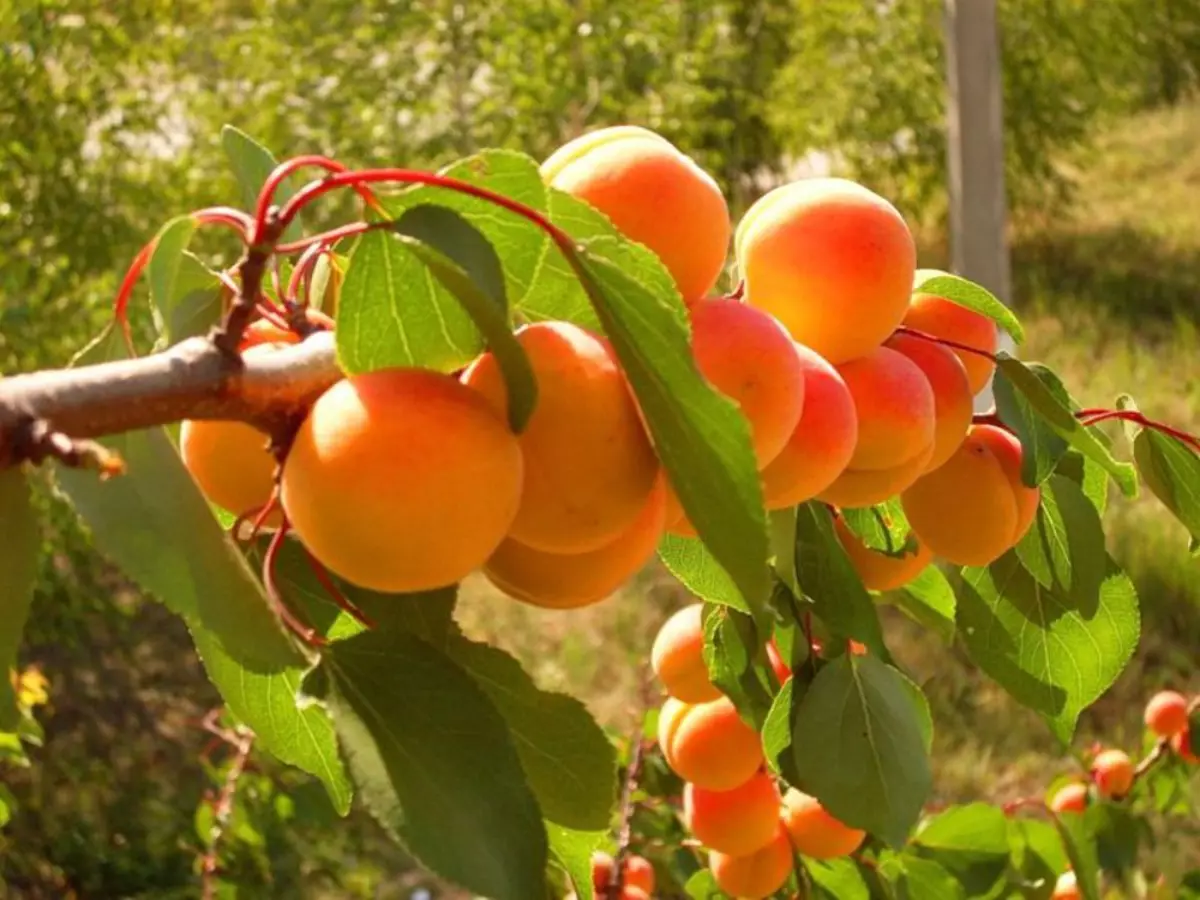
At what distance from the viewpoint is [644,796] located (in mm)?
1215

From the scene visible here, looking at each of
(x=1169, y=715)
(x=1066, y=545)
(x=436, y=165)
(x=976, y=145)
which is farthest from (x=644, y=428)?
(x=436, y=165)

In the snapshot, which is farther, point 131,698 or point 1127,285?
point 1127,285

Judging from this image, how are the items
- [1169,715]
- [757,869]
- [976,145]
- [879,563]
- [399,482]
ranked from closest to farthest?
[399,482], [879,563], [757,869], [1169,715], [976,145]

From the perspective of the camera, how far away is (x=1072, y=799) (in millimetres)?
1289

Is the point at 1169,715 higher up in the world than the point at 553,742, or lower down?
lower down

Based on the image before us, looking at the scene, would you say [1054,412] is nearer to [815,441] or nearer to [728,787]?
[815,441]

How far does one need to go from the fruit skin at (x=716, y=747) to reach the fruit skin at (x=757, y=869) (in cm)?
10

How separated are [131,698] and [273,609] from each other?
2256 millimetres

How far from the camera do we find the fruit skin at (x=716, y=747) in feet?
2.52

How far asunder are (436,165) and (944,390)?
103 inches

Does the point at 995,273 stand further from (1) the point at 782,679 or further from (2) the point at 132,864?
(1) the point at 782,679

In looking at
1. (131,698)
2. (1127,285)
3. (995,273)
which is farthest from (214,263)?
(1127,285)

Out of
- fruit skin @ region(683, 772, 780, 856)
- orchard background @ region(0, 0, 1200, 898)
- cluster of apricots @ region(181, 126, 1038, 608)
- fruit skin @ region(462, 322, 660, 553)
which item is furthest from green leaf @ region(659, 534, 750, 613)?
orchard background @ region(0, 0, 1200, 898)

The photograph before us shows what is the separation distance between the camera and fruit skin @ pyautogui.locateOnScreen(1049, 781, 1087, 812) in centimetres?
129
